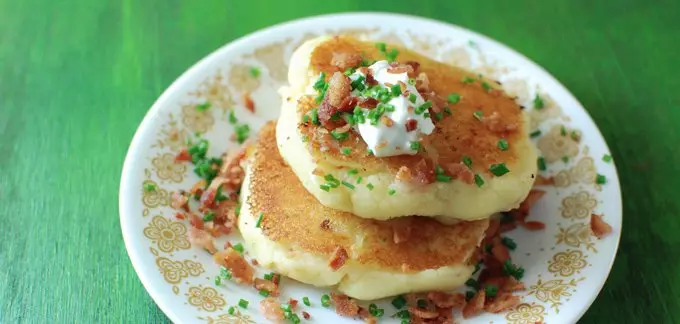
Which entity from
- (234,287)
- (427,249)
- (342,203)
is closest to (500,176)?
(427,249)

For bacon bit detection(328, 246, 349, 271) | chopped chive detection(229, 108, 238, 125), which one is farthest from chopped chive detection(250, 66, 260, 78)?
bacon bit detection(328, 246, 349, 271)

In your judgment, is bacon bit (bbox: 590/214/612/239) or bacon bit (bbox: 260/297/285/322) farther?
bacon bit (bbox: 590/214/612/239)

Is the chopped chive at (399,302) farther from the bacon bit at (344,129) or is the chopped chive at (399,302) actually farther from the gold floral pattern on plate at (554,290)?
the bacon bit at (344,129)

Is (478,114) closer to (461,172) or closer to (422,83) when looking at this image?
(422,83)

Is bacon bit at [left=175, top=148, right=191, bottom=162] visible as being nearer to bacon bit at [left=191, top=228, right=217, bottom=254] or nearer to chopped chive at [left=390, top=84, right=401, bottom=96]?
bacon bit at [left=191, top=228, right=217, bottom=254]

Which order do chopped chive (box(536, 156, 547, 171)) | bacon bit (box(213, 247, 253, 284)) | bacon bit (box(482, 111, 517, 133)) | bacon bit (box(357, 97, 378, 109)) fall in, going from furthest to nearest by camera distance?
chopped chive (box(536, 156, 547, 171)) < bacon bit (box(482, 111, 517, 133)) < bacon bit (box(213, 247, 253, 284)) < bacon bit (box(357, 97, 378, 109))

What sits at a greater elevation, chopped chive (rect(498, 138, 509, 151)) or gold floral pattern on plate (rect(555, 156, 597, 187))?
chopped chive (rect(498, 138, 509, 151))
